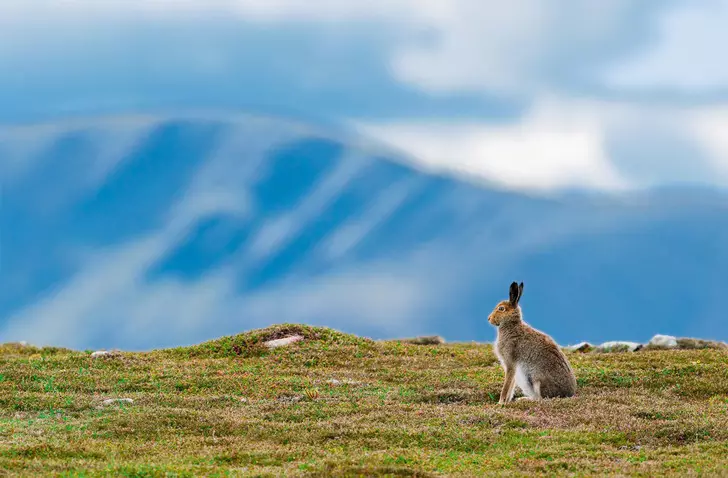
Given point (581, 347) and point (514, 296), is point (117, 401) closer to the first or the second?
point (514, 296)

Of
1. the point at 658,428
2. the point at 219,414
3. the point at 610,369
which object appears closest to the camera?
the point at 658,428

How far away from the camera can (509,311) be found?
24828mm

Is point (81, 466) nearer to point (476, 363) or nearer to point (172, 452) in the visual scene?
point (172, 452)

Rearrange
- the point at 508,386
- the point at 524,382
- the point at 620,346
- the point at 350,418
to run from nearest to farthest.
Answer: the point at 350,418 → the point at 524,382 → the point at 508,386 → the point at 620,346

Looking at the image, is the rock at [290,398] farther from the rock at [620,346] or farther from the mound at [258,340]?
the rock at [620,346]

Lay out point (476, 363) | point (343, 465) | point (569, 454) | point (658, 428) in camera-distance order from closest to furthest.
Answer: point (343, 465)
point (569, 454)
point (658, 428)
point (476, 363)

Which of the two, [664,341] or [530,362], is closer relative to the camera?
[530,362]

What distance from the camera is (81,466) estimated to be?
57.2ft

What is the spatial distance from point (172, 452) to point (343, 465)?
4.34 metres

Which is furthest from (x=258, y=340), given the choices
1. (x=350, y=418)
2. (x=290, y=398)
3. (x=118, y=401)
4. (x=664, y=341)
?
(x=664, y=341)

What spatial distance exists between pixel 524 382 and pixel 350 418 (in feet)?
16.6

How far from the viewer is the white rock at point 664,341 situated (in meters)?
41.5

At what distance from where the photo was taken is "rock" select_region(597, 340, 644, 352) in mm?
40906

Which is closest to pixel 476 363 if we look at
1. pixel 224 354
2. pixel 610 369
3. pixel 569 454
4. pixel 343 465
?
pixel 610 369
